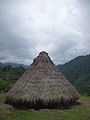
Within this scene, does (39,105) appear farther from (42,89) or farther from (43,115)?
(43,115)

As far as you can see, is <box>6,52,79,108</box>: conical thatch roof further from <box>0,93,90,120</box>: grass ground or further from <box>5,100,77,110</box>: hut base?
<box>0,93,90,120</box>: grass ground

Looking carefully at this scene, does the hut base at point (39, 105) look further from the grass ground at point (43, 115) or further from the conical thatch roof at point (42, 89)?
the grass ground at point (43, 115)

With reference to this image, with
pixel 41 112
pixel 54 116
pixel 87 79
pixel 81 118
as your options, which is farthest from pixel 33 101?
pixel 87 79

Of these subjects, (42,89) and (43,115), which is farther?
(42,89)

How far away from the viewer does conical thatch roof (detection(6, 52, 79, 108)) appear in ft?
39.9

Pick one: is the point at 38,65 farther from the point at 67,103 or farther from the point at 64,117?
the point at 64,117

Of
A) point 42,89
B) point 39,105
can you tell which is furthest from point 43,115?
point 42,89

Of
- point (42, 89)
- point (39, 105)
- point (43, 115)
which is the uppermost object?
point (42, 89)

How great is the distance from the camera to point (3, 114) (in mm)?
10531

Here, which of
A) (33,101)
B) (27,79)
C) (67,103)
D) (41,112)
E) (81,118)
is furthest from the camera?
(27,79)

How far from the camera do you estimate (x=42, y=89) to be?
1262 cm

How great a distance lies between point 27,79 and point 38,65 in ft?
4.61

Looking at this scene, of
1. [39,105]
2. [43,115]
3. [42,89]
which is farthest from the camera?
[42,89]

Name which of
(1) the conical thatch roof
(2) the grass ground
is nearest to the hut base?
(1) the conical thatch roof
